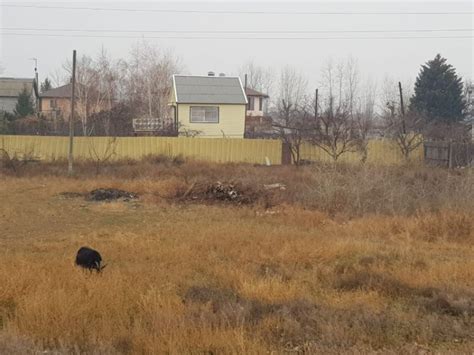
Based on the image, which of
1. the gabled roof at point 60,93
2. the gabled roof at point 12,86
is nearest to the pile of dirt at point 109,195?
the gabled roof at point 12,86

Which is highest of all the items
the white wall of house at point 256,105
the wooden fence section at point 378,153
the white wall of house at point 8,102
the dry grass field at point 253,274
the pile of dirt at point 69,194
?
the white wall of house at point 256,105

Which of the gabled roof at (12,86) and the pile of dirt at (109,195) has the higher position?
the gabled roof at (12,86)

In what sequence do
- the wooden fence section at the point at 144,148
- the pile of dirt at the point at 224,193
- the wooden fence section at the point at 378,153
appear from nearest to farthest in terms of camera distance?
the pile of dirt at the point at 224,193 → the wooden fence section at the point at 144,148 → the wooden fence section at the point at 378,153

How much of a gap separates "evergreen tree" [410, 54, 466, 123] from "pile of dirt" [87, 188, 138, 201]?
31.0 meters

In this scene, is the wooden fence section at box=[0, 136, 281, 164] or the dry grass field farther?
Result: the wooden fence section at box=[0, 136, 281, 164]

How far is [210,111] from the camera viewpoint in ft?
133

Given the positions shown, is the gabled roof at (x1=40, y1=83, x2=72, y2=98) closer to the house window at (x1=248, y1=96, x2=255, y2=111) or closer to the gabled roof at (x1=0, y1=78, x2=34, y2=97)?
the gabled roof at (x1=0, y1=78, x2=34, y2=97)

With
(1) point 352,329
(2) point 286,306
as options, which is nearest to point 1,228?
(2) point 286,306

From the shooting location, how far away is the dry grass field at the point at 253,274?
4832 mm

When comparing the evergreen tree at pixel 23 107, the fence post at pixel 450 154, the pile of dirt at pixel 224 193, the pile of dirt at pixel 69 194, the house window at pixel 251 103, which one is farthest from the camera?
the house window at pixel 251 103

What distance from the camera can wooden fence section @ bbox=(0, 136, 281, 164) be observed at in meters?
30.1

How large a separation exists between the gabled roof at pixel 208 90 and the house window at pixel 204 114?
19.1 inches

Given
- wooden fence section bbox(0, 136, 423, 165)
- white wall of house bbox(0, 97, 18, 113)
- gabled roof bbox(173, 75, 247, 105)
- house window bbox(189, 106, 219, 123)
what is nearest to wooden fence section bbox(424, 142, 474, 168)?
wooden fence section bbox(0, 136, 423, 165)

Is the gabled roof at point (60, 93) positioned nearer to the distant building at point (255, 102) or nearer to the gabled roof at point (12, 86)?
the gabled roof at point (12, 86)
